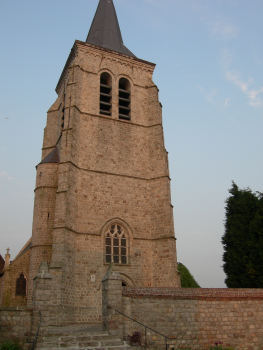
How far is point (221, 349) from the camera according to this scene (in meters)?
10.7

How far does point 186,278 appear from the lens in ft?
106

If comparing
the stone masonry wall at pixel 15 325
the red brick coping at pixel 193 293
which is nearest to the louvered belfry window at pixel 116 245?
the red brick coping at pixel 193 293

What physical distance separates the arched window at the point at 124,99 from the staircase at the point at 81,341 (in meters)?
14.3

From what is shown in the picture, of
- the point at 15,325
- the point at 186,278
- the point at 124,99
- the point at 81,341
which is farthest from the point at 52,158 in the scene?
the point at 186,278

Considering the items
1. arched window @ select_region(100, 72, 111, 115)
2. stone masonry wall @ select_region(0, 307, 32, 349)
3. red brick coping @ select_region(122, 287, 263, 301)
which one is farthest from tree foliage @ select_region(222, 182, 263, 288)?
stone masonry wall @ select_region(0, 307, 32, 349)

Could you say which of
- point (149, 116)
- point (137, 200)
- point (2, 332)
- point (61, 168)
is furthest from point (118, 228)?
point (2, 332)

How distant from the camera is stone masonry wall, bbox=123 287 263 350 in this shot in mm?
10648

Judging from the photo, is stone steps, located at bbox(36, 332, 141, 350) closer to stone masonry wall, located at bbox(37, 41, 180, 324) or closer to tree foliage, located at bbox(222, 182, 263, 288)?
stone masonry wall, located at bbox(37, 41, 180, 324)

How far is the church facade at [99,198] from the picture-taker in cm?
1636

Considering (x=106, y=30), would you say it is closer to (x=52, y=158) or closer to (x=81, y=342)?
(x=52, y=158)

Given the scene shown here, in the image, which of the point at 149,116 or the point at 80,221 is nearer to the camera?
the point at 80,221

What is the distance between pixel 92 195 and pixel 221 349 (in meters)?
10.1

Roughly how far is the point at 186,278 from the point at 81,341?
24.2 m

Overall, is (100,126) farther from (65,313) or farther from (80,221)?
(65,313)
